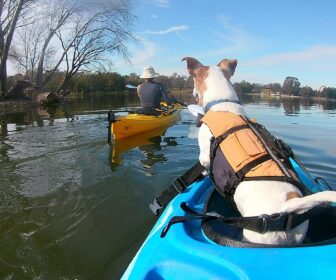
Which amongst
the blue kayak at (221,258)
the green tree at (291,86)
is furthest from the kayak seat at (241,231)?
the green tree at (291,86)

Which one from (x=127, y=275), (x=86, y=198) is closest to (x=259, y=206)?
(x=127, y=275)

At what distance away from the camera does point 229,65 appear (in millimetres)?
3623

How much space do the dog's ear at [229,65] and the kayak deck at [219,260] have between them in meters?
1.94

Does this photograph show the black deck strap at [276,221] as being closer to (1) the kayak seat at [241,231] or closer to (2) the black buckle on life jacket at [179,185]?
(1) the kayak seat at [241,231]

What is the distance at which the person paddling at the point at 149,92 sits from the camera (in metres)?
9.64

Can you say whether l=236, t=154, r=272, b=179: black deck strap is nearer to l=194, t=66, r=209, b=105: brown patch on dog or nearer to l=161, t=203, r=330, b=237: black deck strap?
l=161, t=203, r=330, b=237: black deck strap

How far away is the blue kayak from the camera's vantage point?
5.37ft

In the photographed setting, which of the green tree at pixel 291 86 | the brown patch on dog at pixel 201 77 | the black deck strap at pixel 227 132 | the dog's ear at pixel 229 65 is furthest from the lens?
the green tree at pixel 291 86

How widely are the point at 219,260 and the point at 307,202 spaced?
602mm

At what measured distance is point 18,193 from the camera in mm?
4766

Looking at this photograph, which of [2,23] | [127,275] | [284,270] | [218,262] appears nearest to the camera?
[284,270]

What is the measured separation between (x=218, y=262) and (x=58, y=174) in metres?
4.42

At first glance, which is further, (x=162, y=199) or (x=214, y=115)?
(x=162, y=199)

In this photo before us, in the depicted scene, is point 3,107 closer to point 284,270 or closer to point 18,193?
point 18,193
